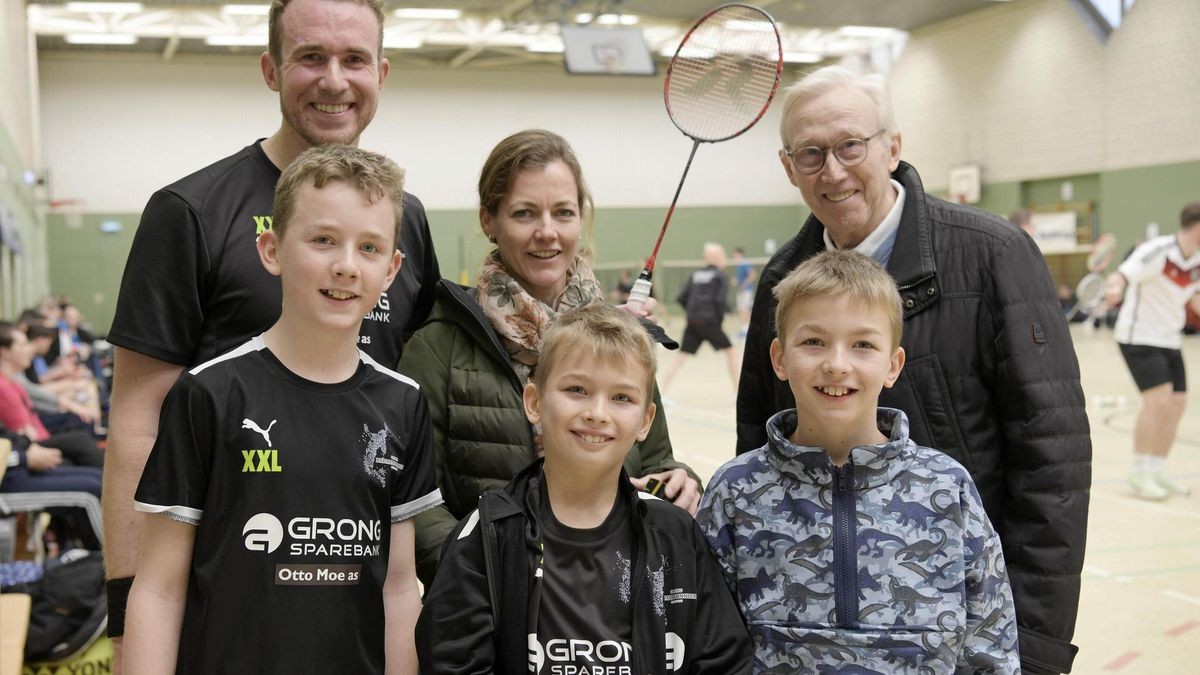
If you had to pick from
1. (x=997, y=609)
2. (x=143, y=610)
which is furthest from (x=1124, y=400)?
(x=143, y=610)

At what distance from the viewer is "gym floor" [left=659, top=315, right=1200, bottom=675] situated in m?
4.84

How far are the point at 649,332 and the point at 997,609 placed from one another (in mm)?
911

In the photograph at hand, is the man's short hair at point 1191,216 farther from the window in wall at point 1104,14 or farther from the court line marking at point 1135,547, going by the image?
the window in wall at point 1104,14

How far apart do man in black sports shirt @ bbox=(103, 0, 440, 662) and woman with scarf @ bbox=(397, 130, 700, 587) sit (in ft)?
0.56

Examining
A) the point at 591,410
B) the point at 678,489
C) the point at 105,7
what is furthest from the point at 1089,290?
the point at 105,7

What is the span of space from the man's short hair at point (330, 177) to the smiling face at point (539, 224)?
1.38ft

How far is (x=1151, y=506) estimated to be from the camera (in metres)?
7.61

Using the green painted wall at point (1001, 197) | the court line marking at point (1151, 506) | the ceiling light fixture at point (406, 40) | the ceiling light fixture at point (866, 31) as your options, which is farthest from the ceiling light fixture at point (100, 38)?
the court line marking at point (1151, 506)


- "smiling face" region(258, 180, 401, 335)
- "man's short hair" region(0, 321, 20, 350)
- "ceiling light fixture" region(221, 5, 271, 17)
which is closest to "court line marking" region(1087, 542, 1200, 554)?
"smiling face" region(258, 180, 401, 335)

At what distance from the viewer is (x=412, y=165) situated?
2823 cm

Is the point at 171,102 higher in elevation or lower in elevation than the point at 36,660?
higher

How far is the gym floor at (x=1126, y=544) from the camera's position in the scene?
4.84 m

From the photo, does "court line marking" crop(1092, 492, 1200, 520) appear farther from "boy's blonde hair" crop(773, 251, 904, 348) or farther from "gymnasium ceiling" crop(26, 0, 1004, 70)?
"gymnasium ceiling" crop(26, 0, 1004, 70)

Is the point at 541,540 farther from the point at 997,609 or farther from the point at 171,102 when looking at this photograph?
the point at 171,102
